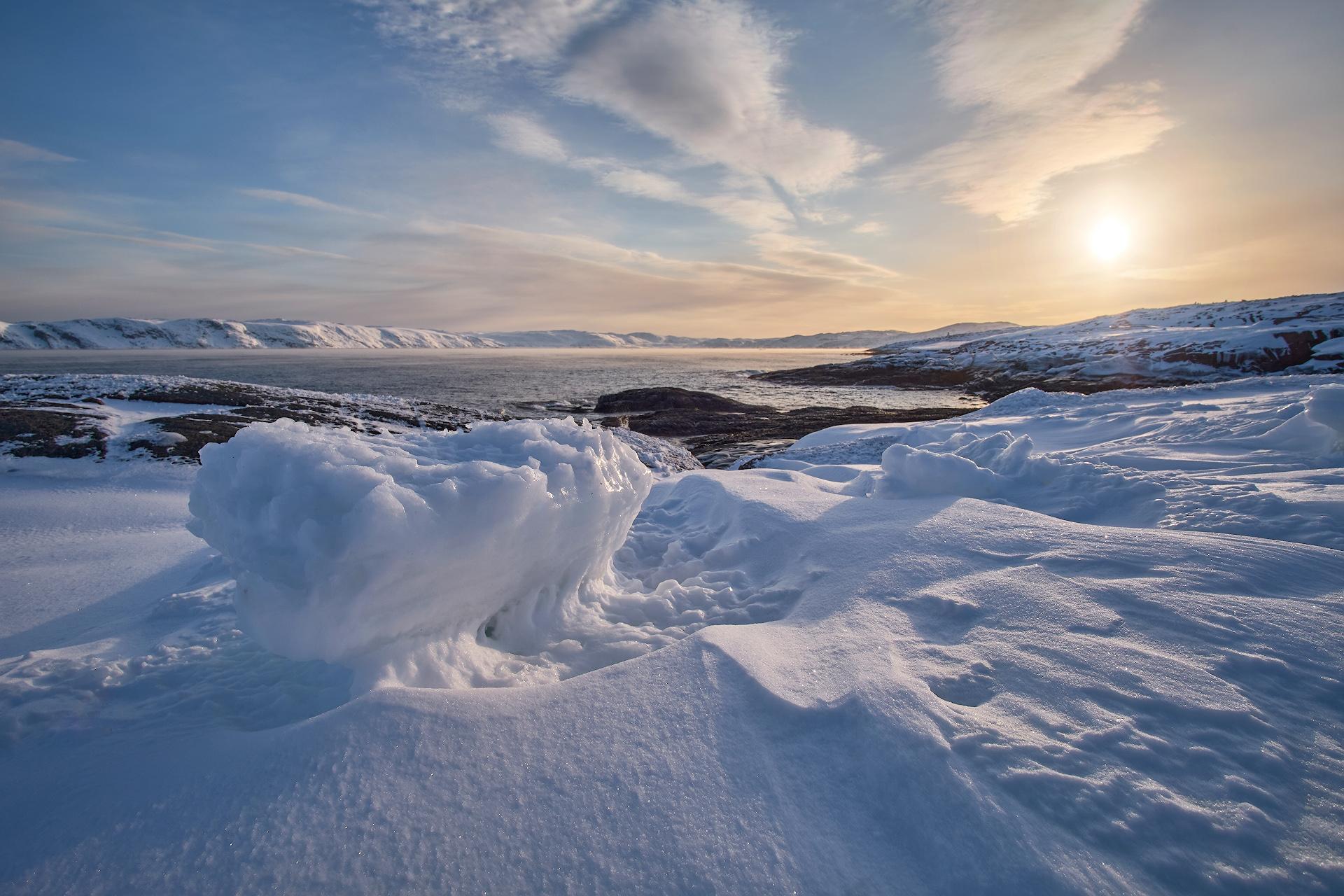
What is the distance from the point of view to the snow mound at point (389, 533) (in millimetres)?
2807

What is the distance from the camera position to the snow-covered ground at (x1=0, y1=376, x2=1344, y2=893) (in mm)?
1800

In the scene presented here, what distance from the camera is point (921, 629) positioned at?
10.3 ft

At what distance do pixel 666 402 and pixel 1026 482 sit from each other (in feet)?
81.7

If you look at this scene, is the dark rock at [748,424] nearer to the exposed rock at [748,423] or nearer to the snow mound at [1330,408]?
the exposed rock at [748,423]

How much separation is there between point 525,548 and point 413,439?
1.32 metres

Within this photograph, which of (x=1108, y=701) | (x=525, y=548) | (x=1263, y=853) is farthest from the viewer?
(x=525, y=548)

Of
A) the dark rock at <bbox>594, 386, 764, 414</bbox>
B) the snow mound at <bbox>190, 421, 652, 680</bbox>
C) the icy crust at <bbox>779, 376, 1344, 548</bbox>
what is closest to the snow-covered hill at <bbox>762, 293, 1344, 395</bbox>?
the dark rock at <bbox>594, 386, 764, 414</bbox>

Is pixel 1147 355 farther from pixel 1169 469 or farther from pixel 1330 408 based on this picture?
pixel 1169 469

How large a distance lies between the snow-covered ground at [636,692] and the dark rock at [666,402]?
23.9 meters

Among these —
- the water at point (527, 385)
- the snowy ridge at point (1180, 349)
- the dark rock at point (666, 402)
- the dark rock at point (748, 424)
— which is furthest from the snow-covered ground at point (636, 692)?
the snowy ridge at point (1180, 349)

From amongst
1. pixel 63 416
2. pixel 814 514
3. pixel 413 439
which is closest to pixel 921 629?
pixel 814 514

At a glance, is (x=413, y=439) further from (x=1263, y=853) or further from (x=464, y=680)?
(x=1263, y=853)

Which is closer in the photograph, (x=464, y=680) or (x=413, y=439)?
(x=464, y=680)

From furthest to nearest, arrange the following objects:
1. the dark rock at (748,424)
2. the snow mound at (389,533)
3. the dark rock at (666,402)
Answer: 1. the dark rock at (666,402)
2. the dark rock at (748,424)
3. the snow mound at (389,533)
